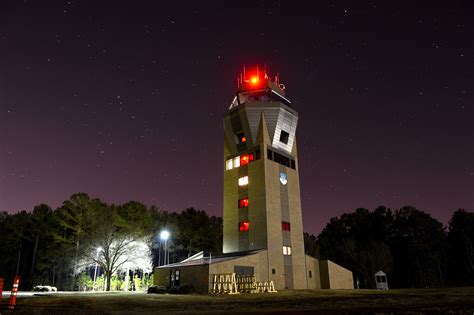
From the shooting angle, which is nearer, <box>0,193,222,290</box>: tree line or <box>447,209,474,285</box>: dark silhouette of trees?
<box>0,193,222,290</box>: tree line

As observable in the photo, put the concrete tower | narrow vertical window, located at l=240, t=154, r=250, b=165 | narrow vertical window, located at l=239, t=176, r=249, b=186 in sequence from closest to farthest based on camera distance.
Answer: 1. the concrete tower
2. narrow vertical window, located at l=239, t=176, r=249, b=186
3. narrow vertical window, located at l=240, t=154, r=250, b=165

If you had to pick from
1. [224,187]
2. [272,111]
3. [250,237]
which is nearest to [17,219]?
[224,187]

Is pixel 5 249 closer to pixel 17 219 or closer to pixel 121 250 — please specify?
pixel 17 219

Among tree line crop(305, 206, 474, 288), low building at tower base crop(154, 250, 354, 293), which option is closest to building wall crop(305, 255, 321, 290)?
low building at tower base crop(154, 250, 354, 293)

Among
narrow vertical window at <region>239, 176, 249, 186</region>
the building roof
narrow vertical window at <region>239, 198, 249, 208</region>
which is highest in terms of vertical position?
narrow vertical window at <region>239, 176, 249, 186</region>

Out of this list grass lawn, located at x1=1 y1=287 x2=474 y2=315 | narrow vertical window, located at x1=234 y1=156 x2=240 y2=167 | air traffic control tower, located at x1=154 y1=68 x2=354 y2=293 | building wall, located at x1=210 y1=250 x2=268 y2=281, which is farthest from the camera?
narrow vertical window, located at x1=234 y1=156 x2=240 y2=167

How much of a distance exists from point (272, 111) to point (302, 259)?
19.6m

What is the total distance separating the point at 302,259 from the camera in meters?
46.1

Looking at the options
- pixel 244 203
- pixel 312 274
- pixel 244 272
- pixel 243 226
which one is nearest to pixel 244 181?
pixel 244 203

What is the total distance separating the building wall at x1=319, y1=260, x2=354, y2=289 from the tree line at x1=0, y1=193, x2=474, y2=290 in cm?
538

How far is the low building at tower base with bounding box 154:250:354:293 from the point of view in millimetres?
34906

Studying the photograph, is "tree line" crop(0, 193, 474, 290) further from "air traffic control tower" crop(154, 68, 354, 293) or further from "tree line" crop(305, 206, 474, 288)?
"air traffic control tower" crop(154, 68, 354, 293)

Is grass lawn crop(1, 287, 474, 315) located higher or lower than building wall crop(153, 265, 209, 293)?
lower

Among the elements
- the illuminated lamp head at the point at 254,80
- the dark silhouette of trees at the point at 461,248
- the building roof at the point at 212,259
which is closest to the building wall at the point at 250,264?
the building roof at the point at 212,259
